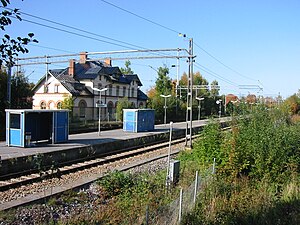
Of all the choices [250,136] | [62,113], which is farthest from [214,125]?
[62,113]

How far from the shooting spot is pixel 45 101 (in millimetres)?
48312

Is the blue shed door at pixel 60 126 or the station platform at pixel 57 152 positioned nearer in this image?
the station platform at pixel 57 152

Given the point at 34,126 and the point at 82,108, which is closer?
the point at 34,126

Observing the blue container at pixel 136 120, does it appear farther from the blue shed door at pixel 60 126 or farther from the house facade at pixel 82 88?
the house facade at pixel 82 88

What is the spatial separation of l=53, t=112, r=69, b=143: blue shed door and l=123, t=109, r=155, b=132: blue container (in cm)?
966

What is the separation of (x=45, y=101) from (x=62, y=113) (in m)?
28.7

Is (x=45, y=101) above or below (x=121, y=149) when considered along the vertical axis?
above

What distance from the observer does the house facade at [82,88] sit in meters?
45.7

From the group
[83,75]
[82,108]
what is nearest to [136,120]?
[82,108]

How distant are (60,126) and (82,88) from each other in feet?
88.7

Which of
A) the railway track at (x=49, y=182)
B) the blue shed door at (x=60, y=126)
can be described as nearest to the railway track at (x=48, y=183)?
the railway track at (x=49, y=182)

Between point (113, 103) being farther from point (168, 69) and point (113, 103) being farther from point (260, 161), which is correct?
point (260, 161)

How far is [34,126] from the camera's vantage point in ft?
66.4

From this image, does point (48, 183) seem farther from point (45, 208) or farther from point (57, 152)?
point (57, 152)
